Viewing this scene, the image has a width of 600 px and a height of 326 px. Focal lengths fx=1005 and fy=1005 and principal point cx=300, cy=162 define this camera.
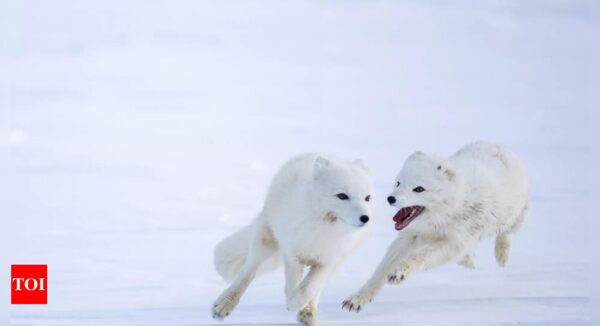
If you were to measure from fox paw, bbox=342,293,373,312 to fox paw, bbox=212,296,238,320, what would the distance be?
866mm

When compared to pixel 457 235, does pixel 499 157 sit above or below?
above

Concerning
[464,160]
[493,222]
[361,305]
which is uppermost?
[464,160]

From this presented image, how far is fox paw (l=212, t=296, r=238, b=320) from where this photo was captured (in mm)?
7168

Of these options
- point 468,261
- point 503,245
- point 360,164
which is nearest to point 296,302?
point 360,164

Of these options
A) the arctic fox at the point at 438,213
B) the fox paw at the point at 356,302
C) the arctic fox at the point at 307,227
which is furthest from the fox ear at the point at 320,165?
the fox paw at the point at 356,302

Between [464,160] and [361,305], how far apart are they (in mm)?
1424

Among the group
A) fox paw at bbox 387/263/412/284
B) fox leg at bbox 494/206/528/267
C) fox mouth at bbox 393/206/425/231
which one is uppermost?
fox mouth at bbox 393/206/425/231

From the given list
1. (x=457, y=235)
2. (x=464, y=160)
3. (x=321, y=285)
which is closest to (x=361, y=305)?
(x=321, y=285)

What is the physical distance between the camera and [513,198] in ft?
25.0

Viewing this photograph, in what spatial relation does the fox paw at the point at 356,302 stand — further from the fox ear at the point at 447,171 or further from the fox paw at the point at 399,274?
the fox ear at the point at 447,171

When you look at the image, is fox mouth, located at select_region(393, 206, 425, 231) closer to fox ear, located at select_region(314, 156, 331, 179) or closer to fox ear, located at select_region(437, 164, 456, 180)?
fox ear, located at select_region(437, 164, 456, 180)

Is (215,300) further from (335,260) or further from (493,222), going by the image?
(493,222)

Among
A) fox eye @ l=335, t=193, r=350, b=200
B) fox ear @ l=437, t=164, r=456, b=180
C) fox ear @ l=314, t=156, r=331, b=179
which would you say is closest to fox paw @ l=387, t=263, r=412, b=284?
fox eye @ l=335, t=193, r=350, b=200

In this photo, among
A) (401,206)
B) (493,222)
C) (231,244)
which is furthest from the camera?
(231,244)
